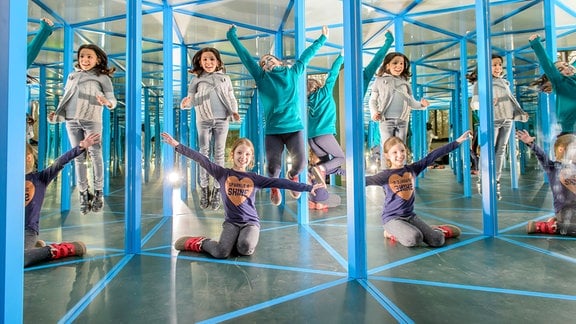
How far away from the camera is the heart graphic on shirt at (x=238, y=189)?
252cm

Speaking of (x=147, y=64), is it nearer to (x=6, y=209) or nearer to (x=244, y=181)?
(x=244, y=181)

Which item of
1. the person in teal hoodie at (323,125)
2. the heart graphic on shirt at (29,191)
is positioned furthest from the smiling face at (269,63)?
the heart graphic on shirt at (29,191)

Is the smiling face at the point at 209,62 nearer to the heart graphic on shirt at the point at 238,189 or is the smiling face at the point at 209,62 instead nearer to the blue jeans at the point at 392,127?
the heart graphic on shirt at the point at 238,189

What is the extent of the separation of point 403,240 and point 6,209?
2268 millimetres

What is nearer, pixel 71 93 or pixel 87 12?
pixel 71 93

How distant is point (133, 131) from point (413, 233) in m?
2.07

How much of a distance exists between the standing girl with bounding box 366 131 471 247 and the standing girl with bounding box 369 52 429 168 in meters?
1.14

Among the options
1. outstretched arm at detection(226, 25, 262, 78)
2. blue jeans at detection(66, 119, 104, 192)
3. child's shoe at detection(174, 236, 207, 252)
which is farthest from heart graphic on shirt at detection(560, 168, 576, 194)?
blue jeans at detection(66, 119, 104, 192)

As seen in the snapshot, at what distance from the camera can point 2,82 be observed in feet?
3.06

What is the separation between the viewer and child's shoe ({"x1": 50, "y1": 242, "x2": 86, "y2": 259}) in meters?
2.23

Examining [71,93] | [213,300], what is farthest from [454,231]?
[71,93]

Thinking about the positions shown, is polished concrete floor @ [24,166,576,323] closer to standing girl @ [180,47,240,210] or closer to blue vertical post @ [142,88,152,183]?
standing girl @ [180,47,240,210]

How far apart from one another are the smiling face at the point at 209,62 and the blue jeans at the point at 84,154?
3.94 feet

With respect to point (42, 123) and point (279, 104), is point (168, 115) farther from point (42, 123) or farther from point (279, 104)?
point (42, 123)
